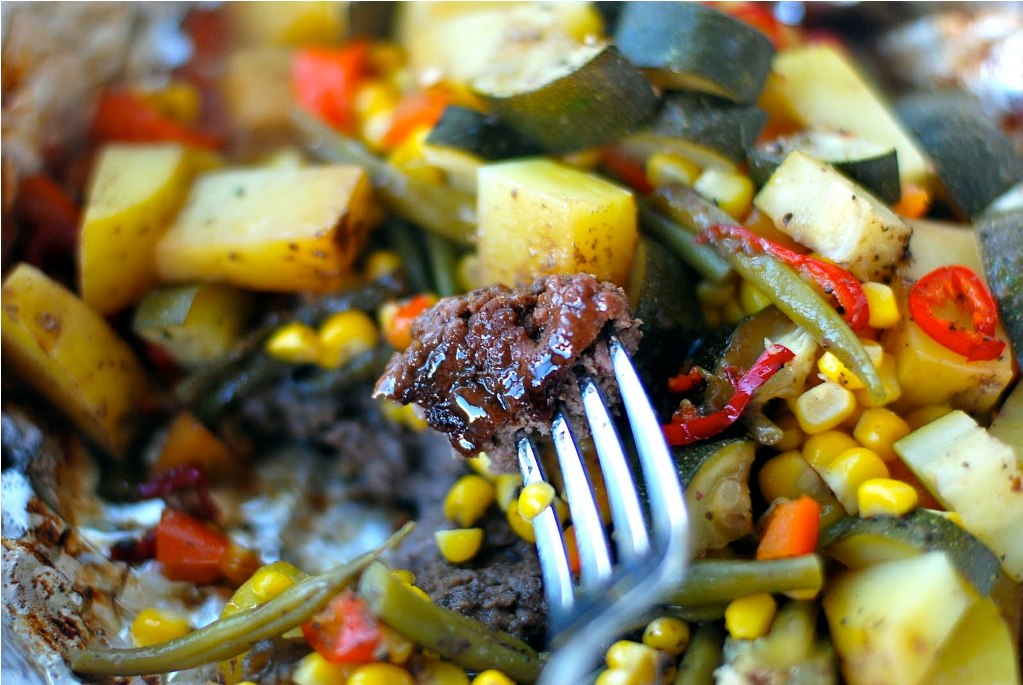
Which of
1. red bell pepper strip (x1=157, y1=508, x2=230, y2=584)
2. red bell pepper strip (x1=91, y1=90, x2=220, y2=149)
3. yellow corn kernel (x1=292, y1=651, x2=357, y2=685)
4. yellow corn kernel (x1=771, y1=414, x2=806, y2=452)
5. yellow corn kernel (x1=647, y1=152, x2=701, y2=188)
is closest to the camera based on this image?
yellow corn kernel (x1=292, y1=651, x2=357, y2=685)

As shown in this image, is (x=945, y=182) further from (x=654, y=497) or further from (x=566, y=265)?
(x=654, y=497)

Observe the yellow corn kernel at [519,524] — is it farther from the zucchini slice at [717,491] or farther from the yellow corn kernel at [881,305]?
the yellow corn kernel at [881,305]

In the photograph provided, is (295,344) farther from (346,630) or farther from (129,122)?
(129,122)

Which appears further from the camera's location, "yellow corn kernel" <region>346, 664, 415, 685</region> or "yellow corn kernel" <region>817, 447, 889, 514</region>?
"yellow corn kernel" <region>817, 447, 889, 514</region>

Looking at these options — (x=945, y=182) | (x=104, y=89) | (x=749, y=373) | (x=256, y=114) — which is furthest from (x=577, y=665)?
(x=104, y=89)

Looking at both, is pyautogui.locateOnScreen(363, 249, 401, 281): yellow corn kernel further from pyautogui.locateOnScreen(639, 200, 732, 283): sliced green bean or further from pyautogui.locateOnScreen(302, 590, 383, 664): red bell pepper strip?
pyautogui.locateOnScreen(302, 590, 383, 664): red bell pepper strip

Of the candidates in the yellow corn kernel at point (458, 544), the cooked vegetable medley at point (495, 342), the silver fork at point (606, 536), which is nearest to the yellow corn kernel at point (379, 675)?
the cooked vegetable medley at point (495, 342)

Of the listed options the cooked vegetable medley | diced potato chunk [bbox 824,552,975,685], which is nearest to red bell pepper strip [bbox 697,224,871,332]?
the cooked vegetable medley

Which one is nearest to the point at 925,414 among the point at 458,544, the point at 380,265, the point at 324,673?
the point at 458,544
